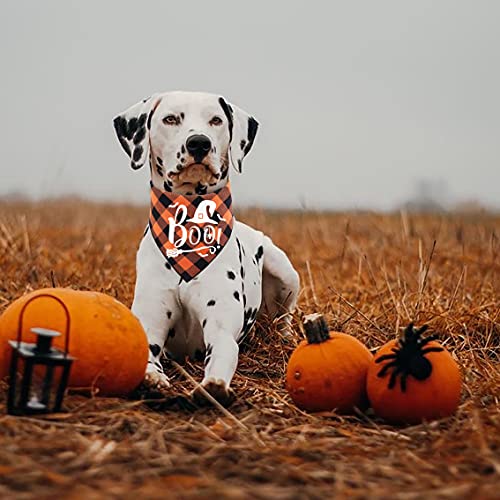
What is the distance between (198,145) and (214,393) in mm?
1268

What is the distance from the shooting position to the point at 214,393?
3.74 metres

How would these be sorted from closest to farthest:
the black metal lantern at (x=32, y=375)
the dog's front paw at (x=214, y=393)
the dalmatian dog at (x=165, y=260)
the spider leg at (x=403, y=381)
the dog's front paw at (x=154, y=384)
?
1. the black metal lantern at (x=32, y=375)
2. the spider leg at (x=403, y=381)
3. the dog's front paw at (x=214, y=393)
4. the dog's front paw at (x=154, y=384)
5. the dalmatian dog at (x=165, y=260)

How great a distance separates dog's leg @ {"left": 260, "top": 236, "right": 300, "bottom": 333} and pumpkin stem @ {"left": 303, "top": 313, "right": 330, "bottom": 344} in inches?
60.7

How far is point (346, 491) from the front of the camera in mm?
2502

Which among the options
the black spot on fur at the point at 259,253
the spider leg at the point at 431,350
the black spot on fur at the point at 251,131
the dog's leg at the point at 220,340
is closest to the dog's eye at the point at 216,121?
the black spot on fur at the point at 251,131

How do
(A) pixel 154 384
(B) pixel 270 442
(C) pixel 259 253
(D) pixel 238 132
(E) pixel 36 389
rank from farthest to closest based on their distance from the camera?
(C) pixel 259 253, (D) pixel 238 132, (A) pixel 154 384, (E) pixel 36 389, (B) pixel 270 442

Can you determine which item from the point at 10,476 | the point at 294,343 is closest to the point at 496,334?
the point at 294,343

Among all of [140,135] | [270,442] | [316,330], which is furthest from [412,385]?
[140,135]

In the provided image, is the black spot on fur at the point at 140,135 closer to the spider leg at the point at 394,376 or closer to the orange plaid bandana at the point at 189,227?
the orange plaid bandana at the point at 189,227

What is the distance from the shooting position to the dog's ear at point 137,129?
4465 mm

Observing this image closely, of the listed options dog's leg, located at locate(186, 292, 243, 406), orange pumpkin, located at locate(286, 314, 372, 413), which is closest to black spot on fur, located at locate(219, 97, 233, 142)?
dog's leg, located at locate(186, 292, 243, 406)

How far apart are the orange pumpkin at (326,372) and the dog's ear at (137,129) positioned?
1346 mm

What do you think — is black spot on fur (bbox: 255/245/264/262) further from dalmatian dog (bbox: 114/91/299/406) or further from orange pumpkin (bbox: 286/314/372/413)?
orange pumpkin (bbox: 286/314/372/413)

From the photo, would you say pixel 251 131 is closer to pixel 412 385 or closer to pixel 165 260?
pixel 165 260
